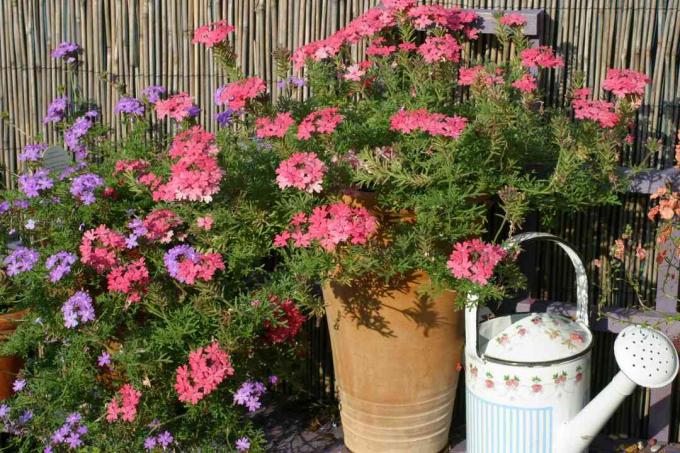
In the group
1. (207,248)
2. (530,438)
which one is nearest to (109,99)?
(207,248)

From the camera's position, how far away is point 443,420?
2891 millimetres

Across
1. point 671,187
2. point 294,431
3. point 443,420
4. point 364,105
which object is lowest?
point 294,431

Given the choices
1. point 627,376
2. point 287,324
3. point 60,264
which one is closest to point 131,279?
point 60,264

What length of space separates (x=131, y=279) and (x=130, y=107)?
0.87 metres

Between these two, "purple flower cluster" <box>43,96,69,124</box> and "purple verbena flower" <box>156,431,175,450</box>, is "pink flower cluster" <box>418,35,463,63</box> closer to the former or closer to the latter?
"purple verbena flower" <box>156,431,175,450</box>

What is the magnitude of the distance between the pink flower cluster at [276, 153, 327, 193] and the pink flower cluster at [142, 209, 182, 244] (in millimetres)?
539

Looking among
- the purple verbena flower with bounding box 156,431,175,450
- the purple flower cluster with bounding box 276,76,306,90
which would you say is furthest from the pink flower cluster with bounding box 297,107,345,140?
the purple verbena flower with bounding box 156,431,175,450

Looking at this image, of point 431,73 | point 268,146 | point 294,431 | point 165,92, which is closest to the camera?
point 431,73

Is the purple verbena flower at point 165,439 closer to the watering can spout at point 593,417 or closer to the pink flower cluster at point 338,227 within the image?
the pink flower cluster at point 338,227

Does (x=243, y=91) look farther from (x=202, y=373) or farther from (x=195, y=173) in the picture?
(x=202, y=373)

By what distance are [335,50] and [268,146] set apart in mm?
379

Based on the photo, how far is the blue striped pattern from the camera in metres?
2.51

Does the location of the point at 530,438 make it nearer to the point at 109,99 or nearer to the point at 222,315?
the point at 222,315

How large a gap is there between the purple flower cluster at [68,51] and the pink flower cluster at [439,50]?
1.46 metres
